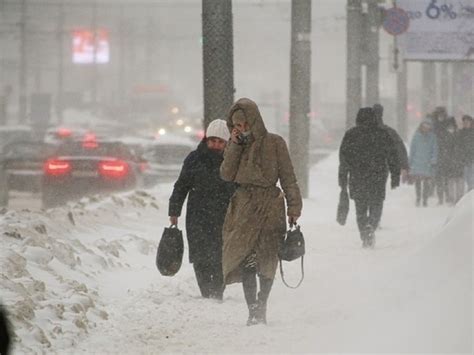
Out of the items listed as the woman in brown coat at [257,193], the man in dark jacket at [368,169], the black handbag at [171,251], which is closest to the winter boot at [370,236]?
the man in dark jacket at [368,169]

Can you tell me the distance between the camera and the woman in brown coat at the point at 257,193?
9.10 m

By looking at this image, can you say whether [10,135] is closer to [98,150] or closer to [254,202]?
[98,150]

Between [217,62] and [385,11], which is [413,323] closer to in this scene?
[217,62]

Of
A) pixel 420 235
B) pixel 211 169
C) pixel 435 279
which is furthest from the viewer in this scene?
pixel 420 235

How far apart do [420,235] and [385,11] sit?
9.70 metres

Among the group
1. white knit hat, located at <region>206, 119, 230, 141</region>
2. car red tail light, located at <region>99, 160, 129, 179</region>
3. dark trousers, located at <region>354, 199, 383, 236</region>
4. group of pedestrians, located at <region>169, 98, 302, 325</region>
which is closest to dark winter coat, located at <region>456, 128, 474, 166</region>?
car red tail light, located at <region>99, 160, 129, 179</region>

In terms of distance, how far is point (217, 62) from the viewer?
1390 cm

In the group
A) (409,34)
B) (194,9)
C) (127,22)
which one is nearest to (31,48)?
(127,22)

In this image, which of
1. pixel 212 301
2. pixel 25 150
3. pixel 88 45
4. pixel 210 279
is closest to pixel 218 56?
pixel 210 279

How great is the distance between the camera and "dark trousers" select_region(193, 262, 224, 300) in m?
10.6

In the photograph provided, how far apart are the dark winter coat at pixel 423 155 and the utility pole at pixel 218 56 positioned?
30.0 feet

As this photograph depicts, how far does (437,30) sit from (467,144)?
4077 millimetres

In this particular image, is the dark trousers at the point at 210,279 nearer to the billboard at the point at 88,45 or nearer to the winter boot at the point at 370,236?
the winter boot at the point at 370,236

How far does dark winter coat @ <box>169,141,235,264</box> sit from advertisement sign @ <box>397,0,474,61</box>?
16.0m
